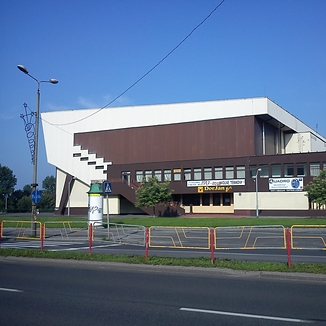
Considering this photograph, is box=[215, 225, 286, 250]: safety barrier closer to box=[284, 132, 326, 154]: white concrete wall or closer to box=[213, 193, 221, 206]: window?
box=[213, 193, 221, 206]: window

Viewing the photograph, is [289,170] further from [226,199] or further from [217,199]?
[217,199]

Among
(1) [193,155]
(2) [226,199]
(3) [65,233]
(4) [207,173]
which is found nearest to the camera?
(3) [65,233]

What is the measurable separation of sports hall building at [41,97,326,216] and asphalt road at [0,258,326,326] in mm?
42821

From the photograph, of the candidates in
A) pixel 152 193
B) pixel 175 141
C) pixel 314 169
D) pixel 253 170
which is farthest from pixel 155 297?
pixel 175 141

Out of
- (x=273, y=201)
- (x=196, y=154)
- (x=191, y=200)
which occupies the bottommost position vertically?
(x=273, y=201)

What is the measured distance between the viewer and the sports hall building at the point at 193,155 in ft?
183

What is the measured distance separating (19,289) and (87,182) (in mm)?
59521

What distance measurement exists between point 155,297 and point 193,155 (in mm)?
53926

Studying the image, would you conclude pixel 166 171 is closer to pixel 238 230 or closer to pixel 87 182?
pixel 87 182

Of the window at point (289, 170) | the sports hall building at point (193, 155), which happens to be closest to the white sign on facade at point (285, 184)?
the sports hall building at point (193, 155)

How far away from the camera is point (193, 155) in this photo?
6284 centimetres

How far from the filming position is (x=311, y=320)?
7336mm

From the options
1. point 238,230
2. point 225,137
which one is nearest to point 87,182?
point 225,137

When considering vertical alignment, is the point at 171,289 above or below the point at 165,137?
below
